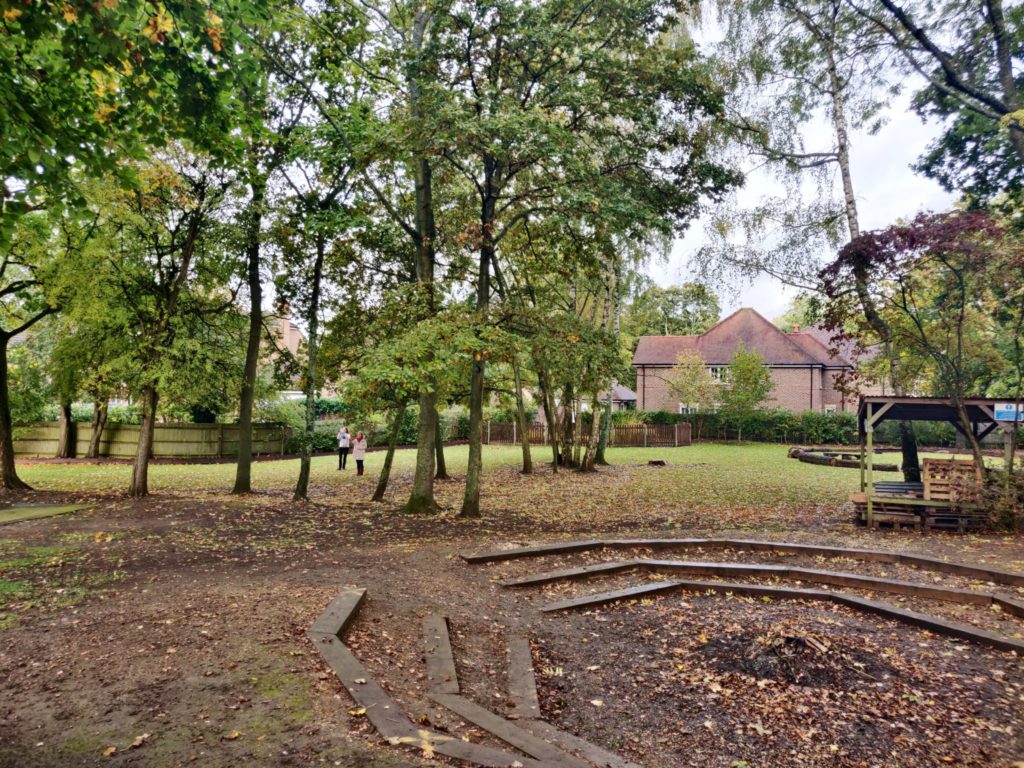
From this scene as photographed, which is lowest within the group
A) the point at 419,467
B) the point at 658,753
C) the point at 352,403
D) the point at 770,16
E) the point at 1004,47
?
the point at 658,753

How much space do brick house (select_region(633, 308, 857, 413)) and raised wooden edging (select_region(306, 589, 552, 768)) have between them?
3711cm

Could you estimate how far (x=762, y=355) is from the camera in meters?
40.4

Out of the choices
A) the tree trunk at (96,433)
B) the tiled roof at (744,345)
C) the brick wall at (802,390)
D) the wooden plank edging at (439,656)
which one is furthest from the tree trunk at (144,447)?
the tiled roof at (744,345)

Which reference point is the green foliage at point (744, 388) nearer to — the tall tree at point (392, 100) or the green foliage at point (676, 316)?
the green foliage at point (676, 316)

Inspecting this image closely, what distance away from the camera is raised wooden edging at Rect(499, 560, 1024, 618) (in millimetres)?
6746

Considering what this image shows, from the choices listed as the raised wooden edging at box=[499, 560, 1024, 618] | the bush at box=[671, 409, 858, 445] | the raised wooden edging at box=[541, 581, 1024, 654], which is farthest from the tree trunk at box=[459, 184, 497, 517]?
the bush at box=[671, 409, 858, 445]

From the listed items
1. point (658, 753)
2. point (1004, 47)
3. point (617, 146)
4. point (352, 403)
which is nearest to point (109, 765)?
point (658, 753)

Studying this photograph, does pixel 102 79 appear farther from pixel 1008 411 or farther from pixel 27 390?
pixel 27 390

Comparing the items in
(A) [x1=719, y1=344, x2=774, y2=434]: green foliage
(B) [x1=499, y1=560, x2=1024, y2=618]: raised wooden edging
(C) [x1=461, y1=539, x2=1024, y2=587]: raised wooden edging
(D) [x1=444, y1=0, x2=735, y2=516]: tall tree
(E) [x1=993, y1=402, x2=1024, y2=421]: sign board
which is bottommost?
(B) [x1=499, y1=560, x2=1024, y2=618]: raised wooden edging

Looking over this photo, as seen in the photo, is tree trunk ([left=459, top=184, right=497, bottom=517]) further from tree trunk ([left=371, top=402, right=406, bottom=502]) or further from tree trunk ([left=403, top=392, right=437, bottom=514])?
tree trunk ([left=371, top=402, right=406, bottom=502])

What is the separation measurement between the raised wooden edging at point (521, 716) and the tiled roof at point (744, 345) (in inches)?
1545

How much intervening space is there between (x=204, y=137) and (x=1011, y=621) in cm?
937

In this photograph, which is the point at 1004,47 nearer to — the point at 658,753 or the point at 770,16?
the point at 770,16

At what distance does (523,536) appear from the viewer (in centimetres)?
976
